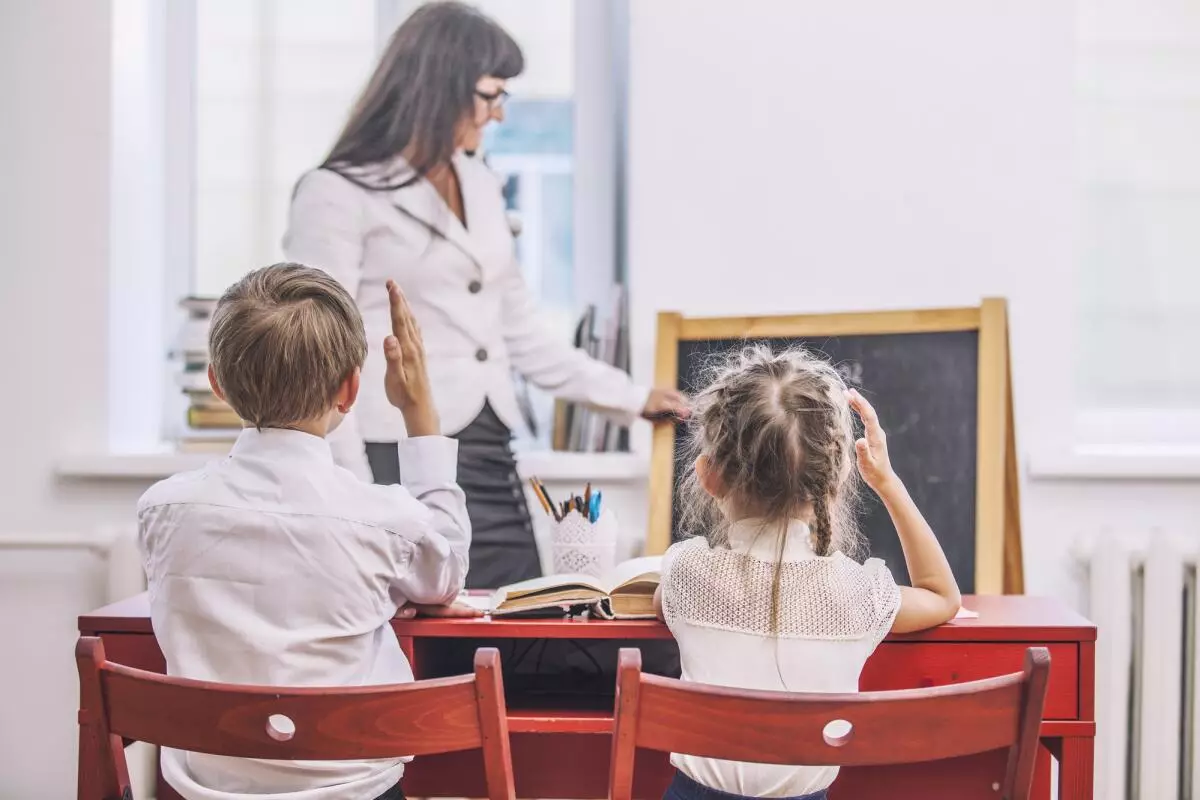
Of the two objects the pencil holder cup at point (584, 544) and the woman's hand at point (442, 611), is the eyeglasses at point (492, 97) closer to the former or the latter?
the pencil holder cup at point (584, 544)

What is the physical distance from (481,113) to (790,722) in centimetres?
161

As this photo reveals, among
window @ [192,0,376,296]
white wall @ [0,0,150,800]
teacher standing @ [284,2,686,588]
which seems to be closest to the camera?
teacher standing @ [284,2,686,588]

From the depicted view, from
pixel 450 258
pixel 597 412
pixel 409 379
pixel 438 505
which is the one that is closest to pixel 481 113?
pixel 450 258

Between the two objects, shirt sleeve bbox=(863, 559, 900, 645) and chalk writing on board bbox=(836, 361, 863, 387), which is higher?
chalk writing on board bbox=(836, 361, 863, 387)

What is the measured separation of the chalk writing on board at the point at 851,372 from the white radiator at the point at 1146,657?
576 mm

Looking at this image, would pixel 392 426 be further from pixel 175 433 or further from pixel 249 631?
pixel 249 631

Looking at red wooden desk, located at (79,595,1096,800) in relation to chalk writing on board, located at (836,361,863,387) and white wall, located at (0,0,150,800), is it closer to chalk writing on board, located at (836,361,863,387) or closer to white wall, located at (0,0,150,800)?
chalk writing on board, located at (836,361,863,387)

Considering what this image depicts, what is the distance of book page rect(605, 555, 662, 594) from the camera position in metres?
1.42

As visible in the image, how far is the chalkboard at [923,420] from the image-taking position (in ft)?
6.68

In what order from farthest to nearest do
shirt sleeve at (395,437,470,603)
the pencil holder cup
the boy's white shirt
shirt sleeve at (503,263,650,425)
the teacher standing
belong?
shirt sleeve at (503,263,650,425), the teacher standing, the pencil holder cup, shirt sleeve at (395,437,470,603), the boy's white shirt

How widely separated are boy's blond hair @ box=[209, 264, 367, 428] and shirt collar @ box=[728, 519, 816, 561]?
1.59 feet

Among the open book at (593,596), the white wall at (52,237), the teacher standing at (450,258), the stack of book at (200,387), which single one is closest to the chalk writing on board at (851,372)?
the teacher standing at (450,258)

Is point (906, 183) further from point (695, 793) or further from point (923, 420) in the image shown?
point (695, 793)

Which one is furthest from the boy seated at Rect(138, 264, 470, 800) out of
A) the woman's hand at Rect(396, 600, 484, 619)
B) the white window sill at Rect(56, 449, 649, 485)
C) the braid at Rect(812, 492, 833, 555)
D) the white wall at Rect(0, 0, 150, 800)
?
the white wall at Rect(0, 0, 150, 800)
